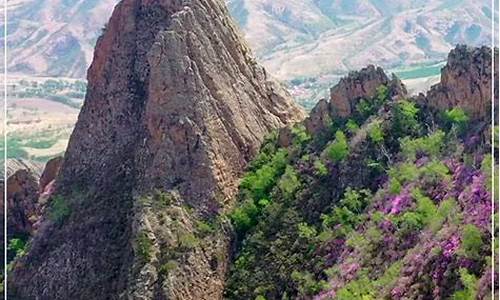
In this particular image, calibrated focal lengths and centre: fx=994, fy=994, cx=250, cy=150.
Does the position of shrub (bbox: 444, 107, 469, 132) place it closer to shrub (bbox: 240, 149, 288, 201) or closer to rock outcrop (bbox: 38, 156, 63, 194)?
shrub (bbox: 240, 149, 288, 201)

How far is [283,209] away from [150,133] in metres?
5.46

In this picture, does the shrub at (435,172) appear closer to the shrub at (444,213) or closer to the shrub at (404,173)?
the shrub at (404,173)

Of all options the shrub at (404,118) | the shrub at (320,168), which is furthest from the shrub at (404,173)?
the shrub at (320,168)

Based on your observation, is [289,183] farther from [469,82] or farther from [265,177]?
[469,82]

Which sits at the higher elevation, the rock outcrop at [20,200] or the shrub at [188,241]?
the shrub at [188,241]

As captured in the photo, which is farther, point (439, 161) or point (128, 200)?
point (128, 200)

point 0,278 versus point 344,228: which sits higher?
point 344,228

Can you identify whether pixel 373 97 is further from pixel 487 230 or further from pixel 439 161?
pixel 487 230

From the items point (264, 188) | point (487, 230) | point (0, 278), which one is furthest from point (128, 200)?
point (487, 230)

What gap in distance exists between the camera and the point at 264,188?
35.4m

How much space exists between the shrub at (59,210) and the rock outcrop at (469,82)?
1417 centimetres

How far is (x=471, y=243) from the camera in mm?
25188

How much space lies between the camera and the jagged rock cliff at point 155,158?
107ft

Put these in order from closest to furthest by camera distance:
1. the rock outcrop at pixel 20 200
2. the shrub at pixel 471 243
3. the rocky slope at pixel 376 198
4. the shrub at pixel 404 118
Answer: the shrub at pixel 471 243 → the rocky slope at pixel 376 198 → the shrub at pixel 404 118 → the rock outcrop at pixel 20 200
